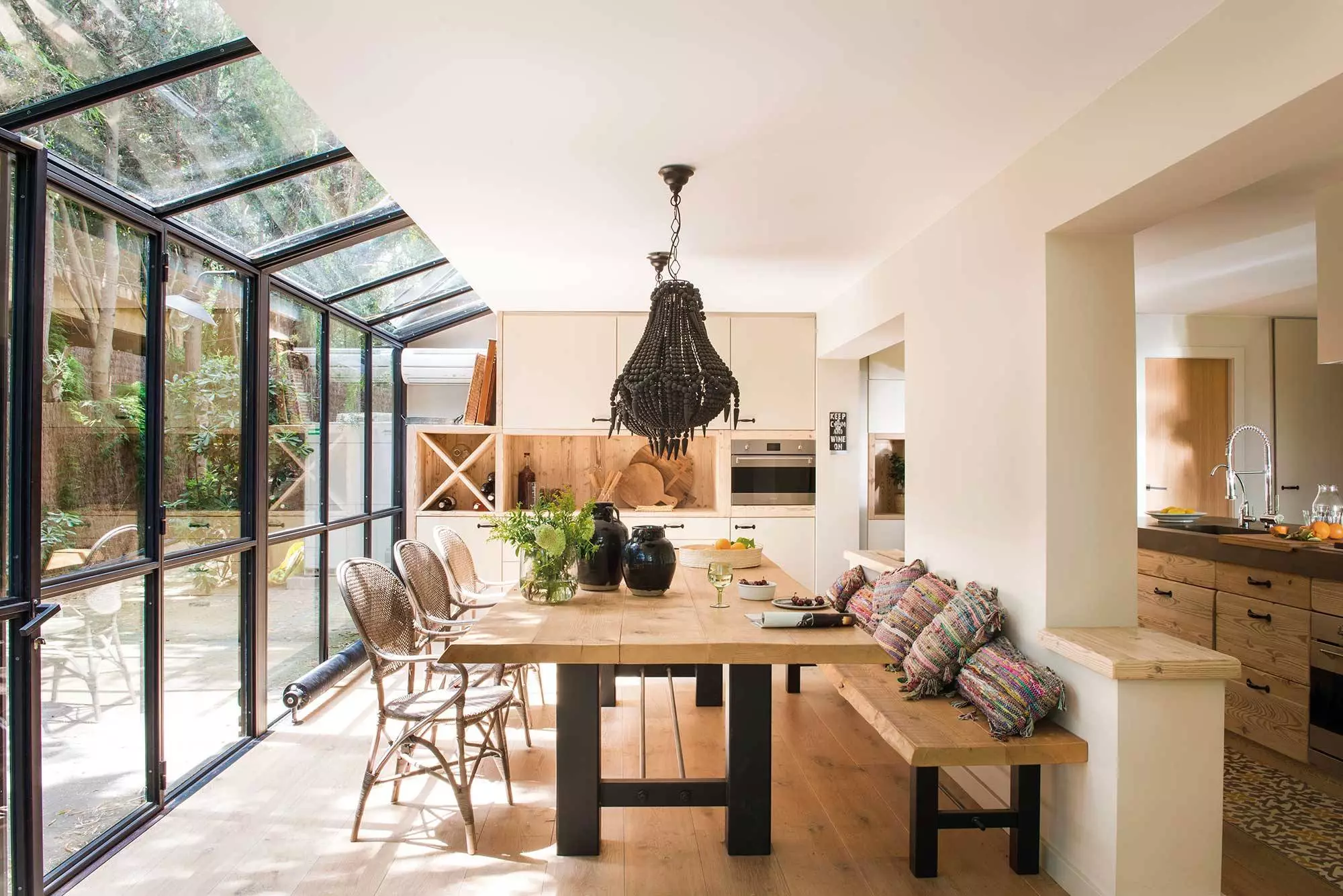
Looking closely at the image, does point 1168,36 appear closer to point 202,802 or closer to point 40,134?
point 40,134

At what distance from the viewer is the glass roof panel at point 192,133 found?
2641 mm

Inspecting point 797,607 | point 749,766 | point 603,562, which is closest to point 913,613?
point 797,607

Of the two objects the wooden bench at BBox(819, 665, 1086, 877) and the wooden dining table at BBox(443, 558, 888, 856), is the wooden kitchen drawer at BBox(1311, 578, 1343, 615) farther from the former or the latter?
the wooden dining table at BBox(443, 558, 888, 856)

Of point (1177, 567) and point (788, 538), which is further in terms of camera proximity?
point (788, 538)

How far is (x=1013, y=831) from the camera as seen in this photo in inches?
113

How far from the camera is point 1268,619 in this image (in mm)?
3895

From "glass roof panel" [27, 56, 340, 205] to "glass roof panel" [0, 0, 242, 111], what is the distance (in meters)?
0.17

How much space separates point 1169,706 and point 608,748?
244 cm

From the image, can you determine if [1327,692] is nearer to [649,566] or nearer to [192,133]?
[649,566]

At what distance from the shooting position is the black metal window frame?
2.36 metres

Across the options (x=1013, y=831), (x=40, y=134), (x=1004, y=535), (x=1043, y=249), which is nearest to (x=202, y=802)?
(x=40, y=134)

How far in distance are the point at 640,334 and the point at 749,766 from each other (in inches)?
150

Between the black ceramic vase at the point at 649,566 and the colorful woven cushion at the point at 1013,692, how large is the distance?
1223mm

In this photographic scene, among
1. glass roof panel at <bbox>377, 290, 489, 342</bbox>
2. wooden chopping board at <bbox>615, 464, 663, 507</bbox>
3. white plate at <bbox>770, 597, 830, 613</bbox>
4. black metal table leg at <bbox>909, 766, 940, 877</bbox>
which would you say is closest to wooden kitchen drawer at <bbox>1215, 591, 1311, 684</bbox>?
black metal table leg at <bbox>909, 766, 940, 877</bbox>
